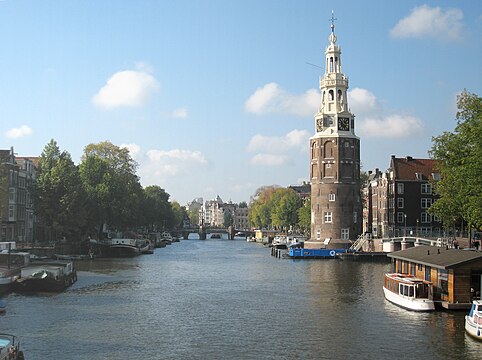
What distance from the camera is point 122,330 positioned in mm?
44375

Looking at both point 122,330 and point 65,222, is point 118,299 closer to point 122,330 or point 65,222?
point 122,330

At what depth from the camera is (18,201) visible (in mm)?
108875

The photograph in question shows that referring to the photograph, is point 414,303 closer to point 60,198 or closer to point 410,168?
point 60,198

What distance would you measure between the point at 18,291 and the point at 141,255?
70037 millimetres

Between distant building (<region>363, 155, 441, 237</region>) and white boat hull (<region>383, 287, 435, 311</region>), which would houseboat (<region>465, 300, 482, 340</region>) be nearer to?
white boat hull (<region>383, 287, 435, 311</region>)

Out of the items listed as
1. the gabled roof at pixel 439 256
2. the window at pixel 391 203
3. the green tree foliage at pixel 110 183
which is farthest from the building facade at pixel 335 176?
the gabled roof at pixel 439 256

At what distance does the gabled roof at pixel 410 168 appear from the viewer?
13212cm

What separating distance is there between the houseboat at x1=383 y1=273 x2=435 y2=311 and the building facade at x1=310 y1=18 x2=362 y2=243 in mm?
69504

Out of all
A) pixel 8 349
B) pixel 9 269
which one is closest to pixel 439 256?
pixel 8 349

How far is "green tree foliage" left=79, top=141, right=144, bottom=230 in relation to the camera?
126 metres

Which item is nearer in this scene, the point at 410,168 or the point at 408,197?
the point at 408,197

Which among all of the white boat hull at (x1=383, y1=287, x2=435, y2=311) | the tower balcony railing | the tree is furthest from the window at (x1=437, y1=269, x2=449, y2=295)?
the tree

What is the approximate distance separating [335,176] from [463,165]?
59306mm

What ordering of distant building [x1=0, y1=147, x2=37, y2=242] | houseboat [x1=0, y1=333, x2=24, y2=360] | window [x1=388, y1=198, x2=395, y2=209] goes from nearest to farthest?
houseboat [x1=0, y1=333, x2=24, y2=360] → distant building [x1=0, y1=147, x2=37, y2=242] → window [x1=388, y1=198, x2=395, y2=209]
